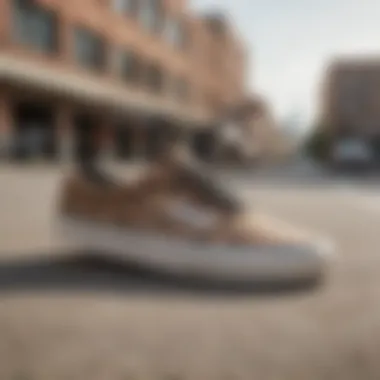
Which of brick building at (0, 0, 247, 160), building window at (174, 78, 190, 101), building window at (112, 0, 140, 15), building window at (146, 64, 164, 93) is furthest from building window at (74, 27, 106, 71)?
building window at (174, 78, 190, 101)

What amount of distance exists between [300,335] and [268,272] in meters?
1.19

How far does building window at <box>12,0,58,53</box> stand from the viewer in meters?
17.7

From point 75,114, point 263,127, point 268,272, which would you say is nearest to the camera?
point 268,272

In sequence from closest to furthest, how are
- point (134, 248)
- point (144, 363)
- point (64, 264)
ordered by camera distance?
1. point (144, 363)
2. point (134, 248)
3. point (64, 264)

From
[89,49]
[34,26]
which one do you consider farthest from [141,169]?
[89,49]

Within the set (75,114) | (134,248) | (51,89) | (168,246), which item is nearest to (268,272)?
(168,246)

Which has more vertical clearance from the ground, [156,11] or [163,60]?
[156,11]

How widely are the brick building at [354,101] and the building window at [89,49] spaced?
14.7 m

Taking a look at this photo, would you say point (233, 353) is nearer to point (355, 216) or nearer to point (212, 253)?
point (212, 253)

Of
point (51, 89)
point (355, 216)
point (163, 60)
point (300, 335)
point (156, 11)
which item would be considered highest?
point (156, 11)

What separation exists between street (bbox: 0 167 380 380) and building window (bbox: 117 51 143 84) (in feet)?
87.9

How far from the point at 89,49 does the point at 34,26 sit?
785cm

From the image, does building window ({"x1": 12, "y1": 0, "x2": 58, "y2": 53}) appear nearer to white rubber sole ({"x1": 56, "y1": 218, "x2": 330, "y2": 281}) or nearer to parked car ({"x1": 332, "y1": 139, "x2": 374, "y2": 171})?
white rubber sole ({"x1": 56, "y1": 218, "x2": 330, "y2": 281})

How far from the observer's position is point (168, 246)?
4.97m
